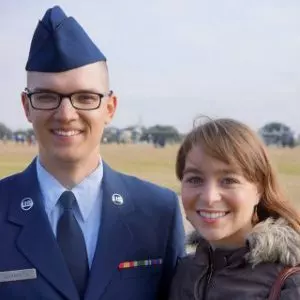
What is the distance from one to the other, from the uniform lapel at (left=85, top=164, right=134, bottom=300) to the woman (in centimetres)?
34

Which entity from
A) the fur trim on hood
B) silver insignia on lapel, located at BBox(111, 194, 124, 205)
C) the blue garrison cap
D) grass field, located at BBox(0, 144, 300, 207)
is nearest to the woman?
the fur trim on hood

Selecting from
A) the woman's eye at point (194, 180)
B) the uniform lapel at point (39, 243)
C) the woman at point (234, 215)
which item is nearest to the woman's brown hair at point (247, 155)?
the woman at point (234, 215)

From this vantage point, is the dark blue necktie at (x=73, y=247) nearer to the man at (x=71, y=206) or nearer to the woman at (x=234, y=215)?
the man at (x=71, y=206)

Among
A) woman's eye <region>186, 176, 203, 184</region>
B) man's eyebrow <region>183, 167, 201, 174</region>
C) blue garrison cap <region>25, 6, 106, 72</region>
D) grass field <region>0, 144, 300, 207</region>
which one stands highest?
blue garrison cap <region>25, 6, 106, 72</region>

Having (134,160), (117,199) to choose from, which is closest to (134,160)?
(134,160)

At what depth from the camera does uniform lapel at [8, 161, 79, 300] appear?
2.56 metres

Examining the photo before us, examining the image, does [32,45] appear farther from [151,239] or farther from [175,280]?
[175,280]

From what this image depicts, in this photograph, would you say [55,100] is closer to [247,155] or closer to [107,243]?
[107,243]

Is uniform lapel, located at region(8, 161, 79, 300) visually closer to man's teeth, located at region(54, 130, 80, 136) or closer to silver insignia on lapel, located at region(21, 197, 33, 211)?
silver insignia on lapel, located at region(21, 197, 33, 211)

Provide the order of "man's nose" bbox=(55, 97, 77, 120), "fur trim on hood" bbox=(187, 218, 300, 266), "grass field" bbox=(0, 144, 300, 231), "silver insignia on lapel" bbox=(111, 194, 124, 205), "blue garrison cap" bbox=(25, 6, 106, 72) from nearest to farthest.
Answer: "fur trim on hood" bbox=(187, 218, 300, 266), "man's nose" bbox=(55, 97, 77, 120), "blue garrison cap" bbox=(25, 6, 106, 72), "silver insignia on lapel" bbox=(111, 194, 124, 205), "grass field" bbox=(0, 144, 300, 231)

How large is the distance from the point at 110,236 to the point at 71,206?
0.78ft

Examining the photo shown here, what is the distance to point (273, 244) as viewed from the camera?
2365 millimetres

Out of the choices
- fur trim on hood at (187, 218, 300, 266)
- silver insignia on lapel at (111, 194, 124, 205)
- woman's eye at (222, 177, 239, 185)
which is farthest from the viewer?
silver insignia on lapel at (111, 194, 124, 205)

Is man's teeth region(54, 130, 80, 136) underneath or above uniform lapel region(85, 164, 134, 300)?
above
